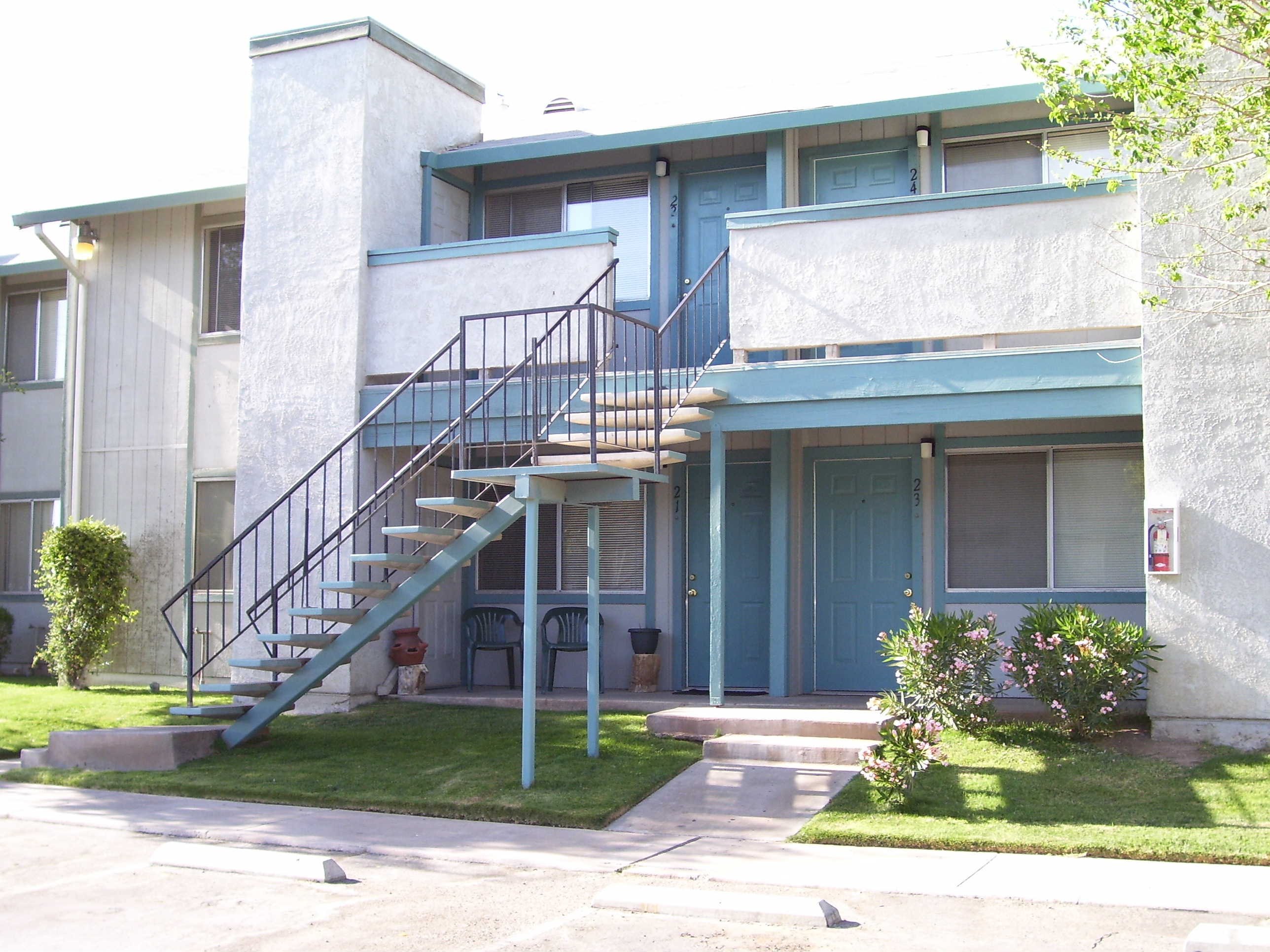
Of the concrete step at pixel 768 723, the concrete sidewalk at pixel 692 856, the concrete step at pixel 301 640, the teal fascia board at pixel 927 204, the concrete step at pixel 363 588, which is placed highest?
the teal fascia board at pixel 927 204

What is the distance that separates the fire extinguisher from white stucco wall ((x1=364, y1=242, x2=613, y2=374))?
5.15m

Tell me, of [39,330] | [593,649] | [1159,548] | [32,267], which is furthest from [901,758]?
[39,330]

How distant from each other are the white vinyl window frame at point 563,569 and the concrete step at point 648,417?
7.53 ft

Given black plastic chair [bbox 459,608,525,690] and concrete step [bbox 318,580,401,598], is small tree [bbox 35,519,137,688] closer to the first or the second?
black plastic chair [bbox 459,608,525,690]

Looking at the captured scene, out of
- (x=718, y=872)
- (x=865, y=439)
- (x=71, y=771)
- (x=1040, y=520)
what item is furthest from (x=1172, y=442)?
(x=71, y=771)

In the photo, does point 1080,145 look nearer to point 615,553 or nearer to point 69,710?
point 615,553

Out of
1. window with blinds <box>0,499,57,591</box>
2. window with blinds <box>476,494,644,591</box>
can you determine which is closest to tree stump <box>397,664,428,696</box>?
window with blinds <box>476,494,644,591</box>

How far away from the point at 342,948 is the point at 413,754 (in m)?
4.71

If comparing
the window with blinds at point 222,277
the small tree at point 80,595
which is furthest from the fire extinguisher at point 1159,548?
the small tree at point 80,595

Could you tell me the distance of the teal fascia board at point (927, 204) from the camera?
1030 cm

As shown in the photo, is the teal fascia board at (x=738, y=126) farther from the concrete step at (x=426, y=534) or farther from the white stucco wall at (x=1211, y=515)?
the concrete step at (x=426, y=534)

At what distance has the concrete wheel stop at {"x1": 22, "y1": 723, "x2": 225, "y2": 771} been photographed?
10.1 metres

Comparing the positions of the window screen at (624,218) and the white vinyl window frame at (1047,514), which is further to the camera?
the window screen at (624,218)

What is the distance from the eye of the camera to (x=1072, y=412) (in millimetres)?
10367
